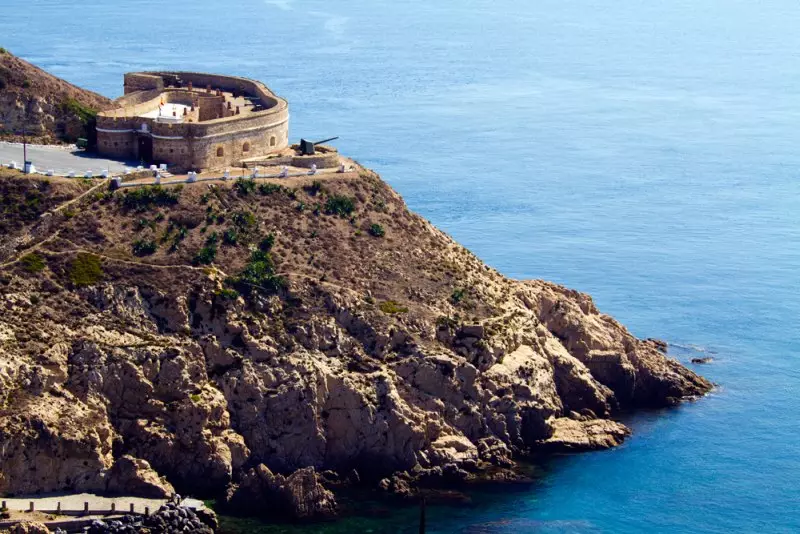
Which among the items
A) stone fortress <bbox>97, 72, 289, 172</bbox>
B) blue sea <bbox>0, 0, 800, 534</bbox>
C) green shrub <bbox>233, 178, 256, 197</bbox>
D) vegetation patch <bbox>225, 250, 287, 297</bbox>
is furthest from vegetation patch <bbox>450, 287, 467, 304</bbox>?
stone fortress <bbox>97, 72, 289, 172</bbox>

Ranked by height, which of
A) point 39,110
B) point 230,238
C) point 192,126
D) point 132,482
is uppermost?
point 39,110

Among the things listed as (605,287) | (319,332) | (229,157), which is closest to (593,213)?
(605,287)

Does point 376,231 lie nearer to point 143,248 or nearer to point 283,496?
point 143,248

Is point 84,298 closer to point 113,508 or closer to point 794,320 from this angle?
point 113,508

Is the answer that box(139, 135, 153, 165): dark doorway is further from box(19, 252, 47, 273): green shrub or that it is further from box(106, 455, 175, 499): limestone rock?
box(106, 455, 175, 499): limestone rock

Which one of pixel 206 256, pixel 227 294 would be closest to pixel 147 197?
pixel 206 256

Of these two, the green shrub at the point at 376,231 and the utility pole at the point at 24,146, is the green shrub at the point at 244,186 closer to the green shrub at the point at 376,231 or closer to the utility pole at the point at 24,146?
the green shrub at the point at 376,231

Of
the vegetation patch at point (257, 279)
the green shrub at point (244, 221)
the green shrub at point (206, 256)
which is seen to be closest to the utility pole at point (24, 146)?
the green shrub at point (206, 256)
